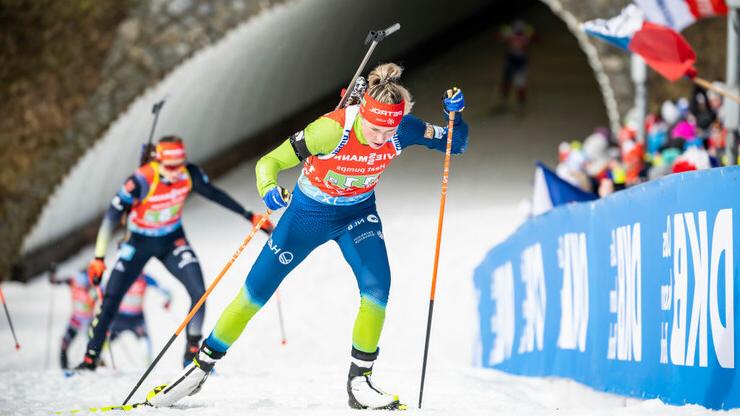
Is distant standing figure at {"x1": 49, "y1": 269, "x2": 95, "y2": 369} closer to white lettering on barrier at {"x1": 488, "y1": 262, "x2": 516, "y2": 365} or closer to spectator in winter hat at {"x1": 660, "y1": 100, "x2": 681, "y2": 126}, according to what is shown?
white lettering on barrier at {"x1": 488, "y1": 262, "x2": 516, "y2": 365}

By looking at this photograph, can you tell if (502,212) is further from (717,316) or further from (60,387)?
(717,316)

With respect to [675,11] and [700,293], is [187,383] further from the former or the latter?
[675,11]

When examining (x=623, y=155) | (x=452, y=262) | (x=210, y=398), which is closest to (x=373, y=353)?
(x=210, y=398)

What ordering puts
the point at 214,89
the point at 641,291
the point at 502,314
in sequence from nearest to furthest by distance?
1. the point at 641,291
2. the point at 502,314
3. the point at 214,89

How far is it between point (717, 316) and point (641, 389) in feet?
3.01

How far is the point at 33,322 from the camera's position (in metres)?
12.8

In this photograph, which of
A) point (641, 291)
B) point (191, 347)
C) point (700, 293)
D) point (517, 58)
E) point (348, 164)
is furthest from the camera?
point (517, 58)

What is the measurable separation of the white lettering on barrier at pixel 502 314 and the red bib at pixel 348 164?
358 centimetres

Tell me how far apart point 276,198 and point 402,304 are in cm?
740

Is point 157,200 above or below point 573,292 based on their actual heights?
above

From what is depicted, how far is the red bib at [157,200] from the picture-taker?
7.78 m

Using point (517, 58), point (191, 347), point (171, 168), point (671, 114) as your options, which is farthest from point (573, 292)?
point (517, 58)

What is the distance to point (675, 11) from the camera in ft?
29.1

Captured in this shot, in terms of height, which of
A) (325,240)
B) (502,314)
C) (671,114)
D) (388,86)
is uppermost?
(388,86)
